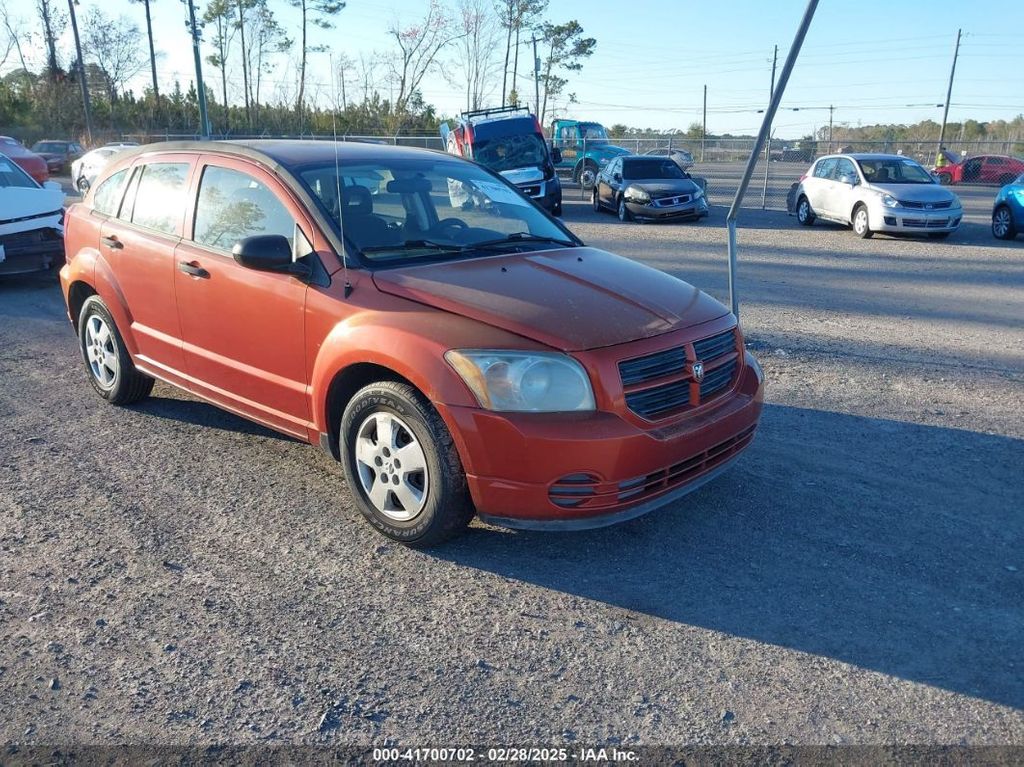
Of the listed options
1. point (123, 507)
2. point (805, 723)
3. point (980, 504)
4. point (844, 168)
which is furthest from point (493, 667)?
point (844, 168)

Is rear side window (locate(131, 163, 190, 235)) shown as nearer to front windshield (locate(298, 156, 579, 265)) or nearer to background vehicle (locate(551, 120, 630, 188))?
front windshield (locate(298, 156, 579, 265))

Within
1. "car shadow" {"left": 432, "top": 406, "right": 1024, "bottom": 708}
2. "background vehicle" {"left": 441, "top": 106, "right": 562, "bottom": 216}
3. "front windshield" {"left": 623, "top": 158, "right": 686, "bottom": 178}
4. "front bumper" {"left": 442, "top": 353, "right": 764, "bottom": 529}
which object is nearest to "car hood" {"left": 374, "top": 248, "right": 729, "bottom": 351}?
"front bumper" {"left": 442, "top": 353, "right": 764, "bottom": 529}

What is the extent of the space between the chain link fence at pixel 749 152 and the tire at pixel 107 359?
18997 mm

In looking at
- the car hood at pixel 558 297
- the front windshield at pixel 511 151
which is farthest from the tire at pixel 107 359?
the front windshield at pixel 511 151

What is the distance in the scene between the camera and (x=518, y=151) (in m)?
20.7

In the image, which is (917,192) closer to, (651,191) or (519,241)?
(651,191)

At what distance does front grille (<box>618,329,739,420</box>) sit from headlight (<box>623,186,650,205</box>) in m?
14.9

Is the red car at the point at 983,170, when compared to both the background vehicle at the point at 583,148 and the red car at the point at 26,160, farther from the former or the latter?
the red car at the point at 26,160

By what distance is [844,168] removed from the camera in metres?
16.9

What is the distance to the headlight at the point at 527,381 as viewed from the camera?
143 inches

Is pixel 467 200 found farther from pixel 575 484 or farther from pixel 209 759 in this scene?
pixel 209 759

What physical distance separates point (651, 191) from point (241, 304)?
15181mm

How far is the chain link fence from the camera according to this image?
26.9 meters

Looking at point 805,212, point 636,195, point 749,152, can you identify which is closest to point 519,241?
point 636,195
